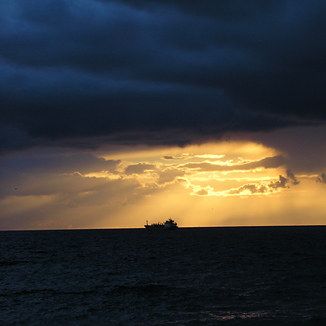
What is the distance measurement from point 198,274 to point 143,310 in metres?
25.1

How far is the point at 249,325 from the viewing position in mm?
32312

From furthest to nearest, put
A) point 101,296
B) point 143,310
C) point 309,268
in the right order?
point 309,268
point 101,296
point 143,310

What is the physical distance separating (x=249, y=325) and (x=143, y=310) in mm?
10585

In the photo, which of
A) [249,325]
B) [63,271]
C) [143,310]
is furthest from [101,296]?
[63,271]

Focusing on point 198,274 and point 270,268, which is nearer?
point 198,274

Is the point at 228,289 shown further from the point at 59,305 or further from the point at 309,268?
the point at 309,268

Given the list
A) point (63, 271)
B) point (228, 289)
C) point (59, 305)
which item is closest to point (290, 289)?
point (228, 289)

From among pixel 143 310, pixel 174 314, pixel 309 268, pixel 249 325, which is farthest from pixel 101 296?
pixel 309 268

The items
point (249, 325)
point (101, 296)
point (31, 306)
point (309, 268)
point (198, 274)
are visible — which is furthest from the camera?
point (309, 268)

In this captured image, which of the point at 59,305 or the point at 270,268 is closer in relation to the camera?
the point at 59,305

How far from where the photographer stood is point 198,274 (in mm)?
63188

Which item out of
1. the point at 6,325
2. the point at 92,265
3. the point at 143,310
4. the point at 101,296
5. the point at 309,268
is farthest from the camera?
the point at 92,265

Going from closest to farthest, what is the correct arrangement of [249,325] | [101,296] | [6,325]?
1. [249,325]
2. [6,325]
3. [101,296]

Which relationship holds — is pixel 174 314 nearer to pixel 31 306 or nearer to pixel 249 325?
pixel 249 325
